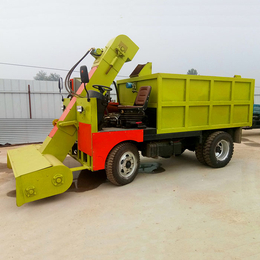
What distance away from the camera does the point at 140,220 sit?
3270 millimetres

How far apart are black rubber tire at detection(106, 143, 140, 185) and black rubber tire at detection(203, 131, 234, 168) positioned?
1.96m

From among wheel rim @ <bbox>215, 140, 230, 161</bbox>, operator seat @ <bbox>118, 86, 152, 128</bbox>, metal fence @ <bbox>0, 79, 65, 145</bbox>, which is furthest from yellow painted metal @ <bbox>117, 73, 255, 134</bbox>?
metal fence @ <bbox>0, 79, 65, 145</bbox>

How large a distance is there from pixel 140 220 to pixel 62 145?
2.21 m

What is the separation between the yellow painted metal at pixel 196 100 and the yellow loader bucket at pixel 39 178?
7.01ft

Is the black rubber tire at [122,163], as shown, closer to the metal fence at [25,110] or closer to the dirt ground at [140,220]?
the dirt ground at [140,220]

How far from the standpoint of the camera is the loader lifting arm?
11.8 feet

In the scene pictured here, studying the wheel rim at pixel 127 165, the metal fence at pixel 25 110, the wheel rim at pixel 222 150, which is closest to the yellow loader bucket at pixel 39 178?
the wheel rim at pixel 127 165

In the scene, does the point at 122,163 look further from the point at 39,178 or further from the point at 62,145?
the point at 39,178

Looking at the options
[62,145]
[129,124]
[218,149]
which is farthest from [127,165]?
[218,149]

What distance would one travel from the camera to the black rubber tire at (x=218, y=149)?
18.3ft

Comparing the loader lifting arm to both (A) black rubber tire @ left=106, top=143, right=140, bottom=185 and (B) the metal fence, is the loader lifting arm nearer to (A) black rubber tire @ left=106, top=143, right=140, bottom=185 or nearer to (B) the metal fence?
(A) black rubber tire @ left=106, top=143, right=140, bottom=185

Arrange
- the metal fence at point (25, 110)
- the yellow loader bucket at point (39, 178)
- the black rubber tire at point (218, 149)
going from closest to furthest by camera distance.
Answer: the yellow loader bucket at point (39, 178) → the black rubber tire at point (218, 149) → the metal fence at point (25, 110)

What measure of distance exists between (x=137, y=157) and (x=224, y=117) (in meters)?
2.63

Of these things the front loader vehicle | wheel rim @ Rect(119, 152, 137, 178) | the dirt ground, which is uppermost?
the front loader vehicle
